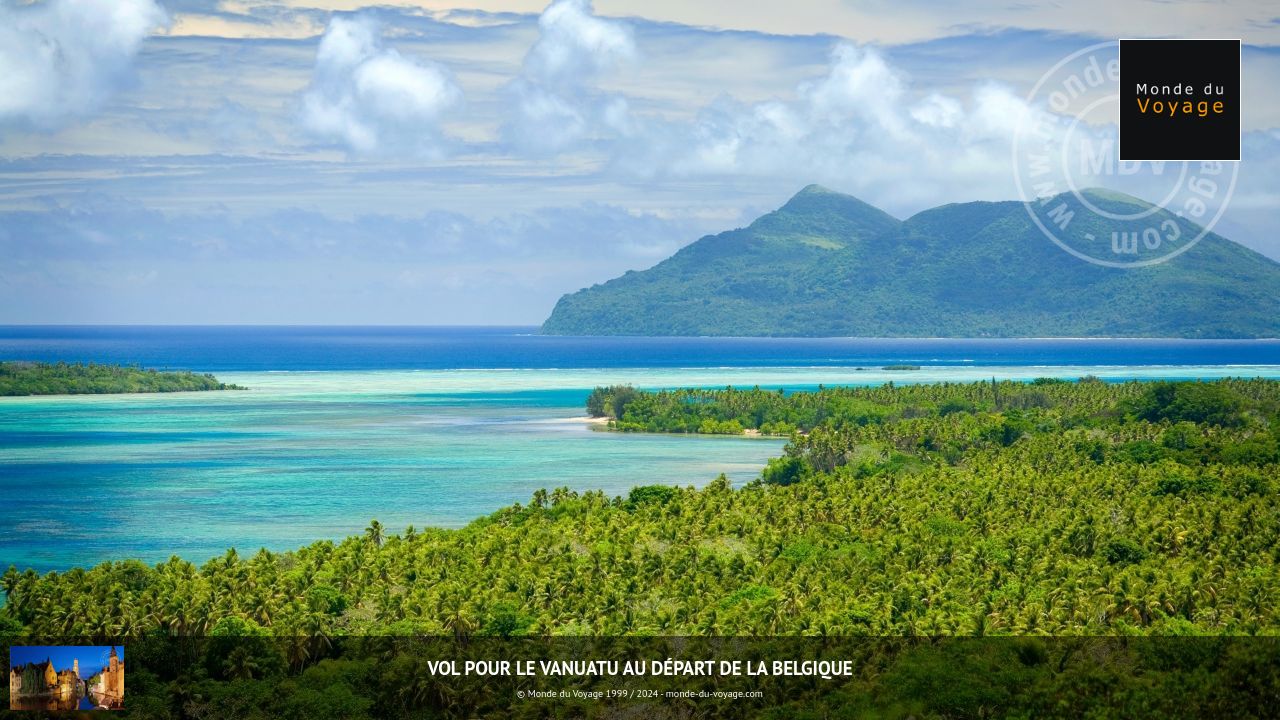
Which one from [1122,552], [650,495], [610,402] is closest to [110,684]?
[650,495]

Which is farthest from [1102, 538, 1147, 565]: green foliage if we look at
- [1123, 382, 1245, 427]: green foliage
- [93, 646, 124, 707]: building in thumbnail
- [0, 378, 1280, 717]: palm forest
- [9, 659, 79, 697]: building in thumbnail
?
[1123, 382, 1245, 427]: green foliage

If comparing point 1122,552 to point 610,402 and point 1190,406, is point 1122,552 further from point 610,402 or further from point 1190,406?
point 610,402

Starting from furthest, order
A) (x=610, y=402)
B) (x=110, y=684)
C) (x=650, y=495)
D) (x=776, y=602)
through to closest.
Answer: (x=610, y=402) → (x=650, y=495) → (x=776, y=602) → (x=110, y=684)

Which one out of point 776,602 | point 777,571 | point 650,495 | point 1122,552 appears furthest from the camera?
point 650,495

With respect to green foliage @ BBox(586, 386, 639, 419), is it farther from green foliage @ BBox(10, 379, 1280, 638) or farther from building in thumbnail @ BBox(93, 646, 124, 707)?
building in thumbnail @ BBox(93, 646, 124, 707)

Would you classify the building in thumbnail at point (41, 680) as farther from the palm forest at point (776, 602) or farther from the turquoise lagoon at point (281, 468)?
the turquoise lagoon at point (281, 468)

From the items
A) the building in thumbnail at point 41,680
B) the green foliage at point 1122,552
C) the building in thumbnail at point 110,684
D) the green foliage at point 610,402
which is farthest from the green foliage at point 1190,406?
the building in thumbnail at point 41,680

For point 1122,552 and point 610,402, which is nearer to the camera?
point 1122,552

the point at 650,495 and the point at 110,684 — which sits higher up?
the point at 650,495
